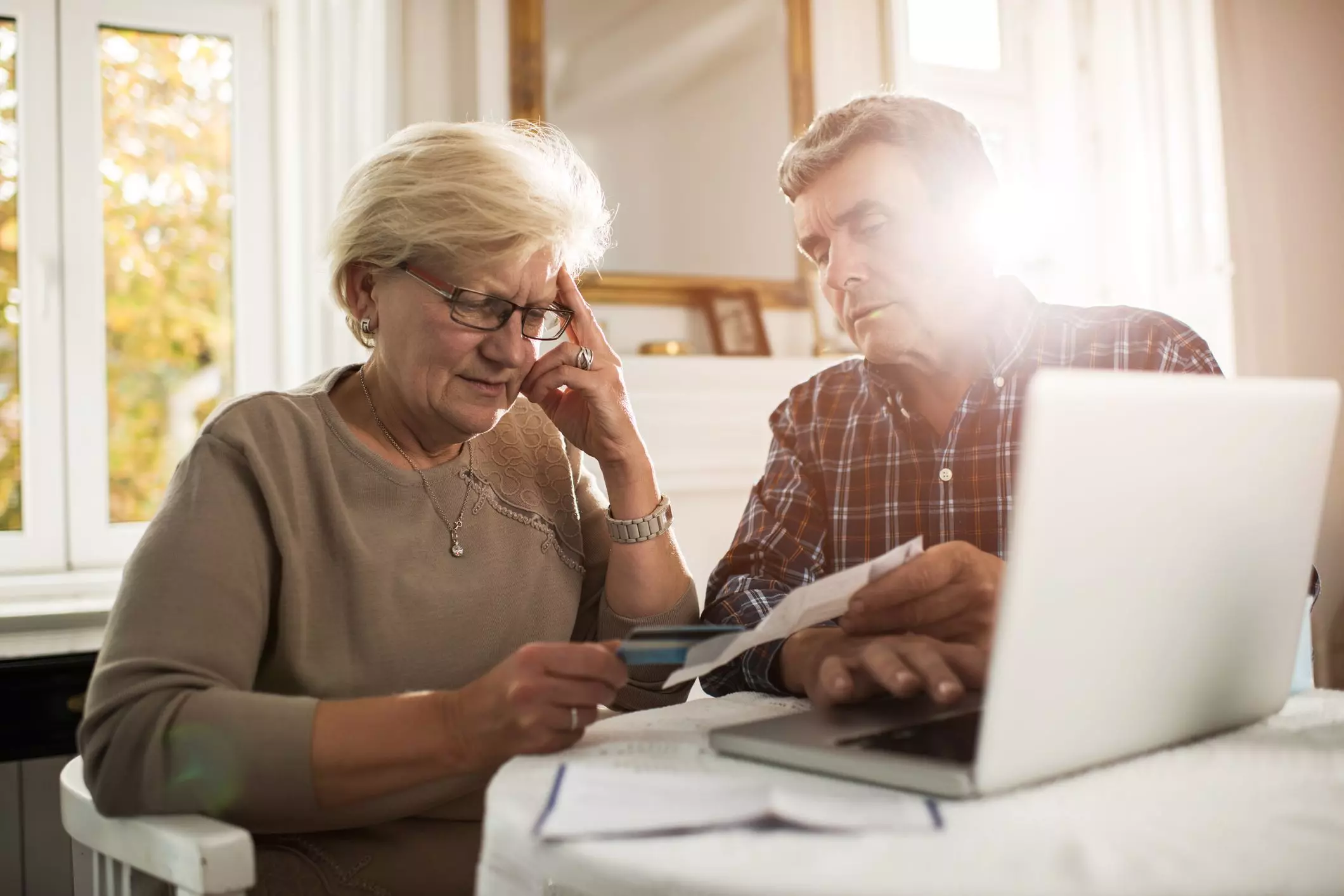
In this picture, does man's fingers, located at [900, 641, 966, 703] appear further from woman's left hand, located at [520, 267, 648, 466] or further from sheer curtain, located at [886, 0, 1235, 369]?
sheer curtain, located at [886, 0, 1235, 369]

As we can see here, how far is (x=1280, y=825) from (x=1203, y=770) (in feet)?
0.35

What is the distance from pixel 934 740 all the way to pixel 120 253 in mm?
2258

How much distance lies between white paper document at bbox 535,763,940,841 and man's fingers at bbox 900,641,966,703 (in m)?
0.19

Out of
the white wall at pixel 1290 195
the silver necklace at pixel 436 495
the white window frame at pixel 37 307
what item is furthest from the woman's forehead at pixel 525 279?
the white wall at pixel 1290 195

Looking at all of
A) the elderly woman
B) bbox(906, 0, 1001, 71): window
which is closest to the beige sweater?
the elderly woman

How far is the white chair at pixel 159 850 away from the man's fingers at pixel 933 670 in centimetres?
58

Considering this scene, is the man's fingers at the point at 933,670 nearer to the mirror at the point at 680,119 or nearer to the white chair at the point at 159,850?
the white chair at the point at 159,850

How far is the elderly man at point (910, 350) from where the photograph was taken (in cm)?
150

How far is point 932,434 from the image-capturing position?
1557mm

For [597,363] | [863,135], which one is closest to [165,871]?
[597,363]

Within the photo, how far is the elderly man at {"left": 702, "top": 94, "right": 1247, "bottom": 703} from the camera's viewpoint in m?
1.50

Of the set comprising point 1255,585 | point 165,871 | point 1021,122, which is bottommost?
point 165,871

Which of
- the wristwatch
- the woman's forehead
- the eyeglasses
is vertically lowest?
the wristwatch

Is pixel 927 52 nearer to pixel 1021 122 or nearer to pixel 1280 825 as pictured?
pixel 1021 122
